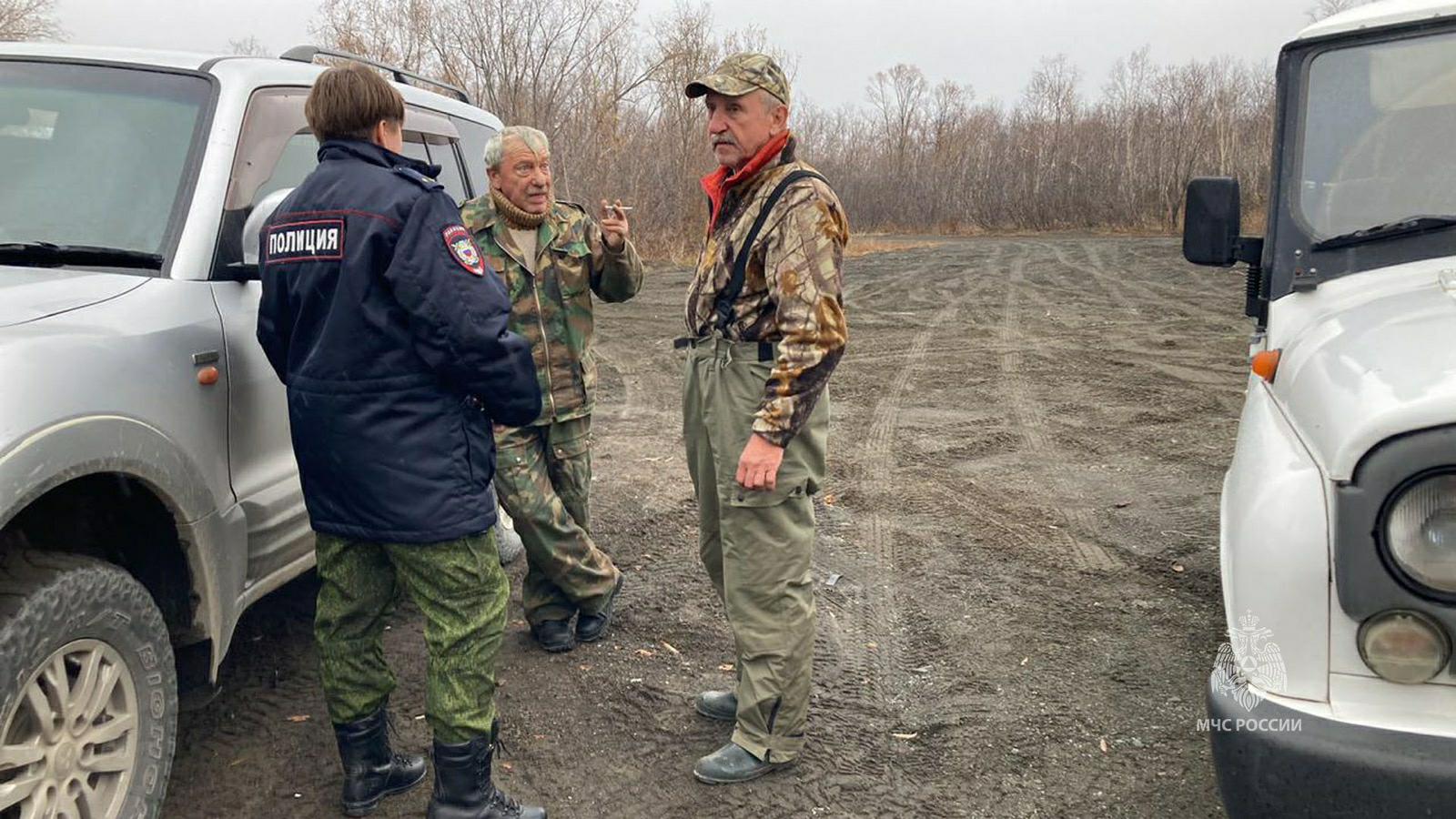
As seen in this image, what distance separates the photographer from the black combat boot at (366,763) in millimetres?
3029

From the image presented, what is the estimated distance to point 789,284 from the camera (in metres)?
2.96

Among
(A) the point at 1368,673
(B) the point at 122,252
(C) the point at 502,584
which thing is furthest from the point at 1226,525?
(B) the point at 122,252

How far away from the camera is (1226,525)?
109 inches

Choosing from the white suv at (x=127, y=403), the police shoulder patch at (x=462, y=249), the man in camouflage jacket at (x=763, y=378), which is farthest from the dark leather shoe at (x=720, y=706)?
the police shoulder patch at (x=462, y=249)

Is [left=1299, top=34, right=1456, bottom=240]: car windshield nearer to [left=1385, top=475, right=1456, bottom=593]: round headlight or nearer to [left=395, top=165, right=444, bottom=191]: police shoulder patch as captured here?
→ [left=1385, top=475, right=1456, bottom=593]: round headlight

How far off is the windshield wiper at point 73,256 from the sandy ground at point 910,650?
148cm

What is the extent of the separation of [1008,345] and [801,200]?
354 inches

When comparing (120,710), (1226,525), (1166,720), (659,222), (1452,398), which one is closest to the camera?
(1452,398)

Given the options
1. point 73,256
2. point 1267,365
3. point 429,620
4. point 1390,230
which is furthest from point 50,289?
point 1390,230

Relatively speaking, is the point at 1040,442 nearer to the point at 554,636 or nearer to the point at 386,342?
the point at 554,636

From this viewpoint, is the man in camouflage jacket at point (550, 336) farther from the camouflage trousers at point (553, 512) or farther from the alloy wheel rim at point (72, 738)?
the alloy wheel rim at point (72, 738)

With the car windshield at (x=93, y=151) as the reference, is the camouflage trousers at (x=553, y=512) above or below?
below

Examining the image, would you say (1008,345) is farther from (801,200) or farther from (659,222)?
(659,222)

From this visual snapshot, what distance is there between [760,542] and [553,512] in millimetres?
1133
